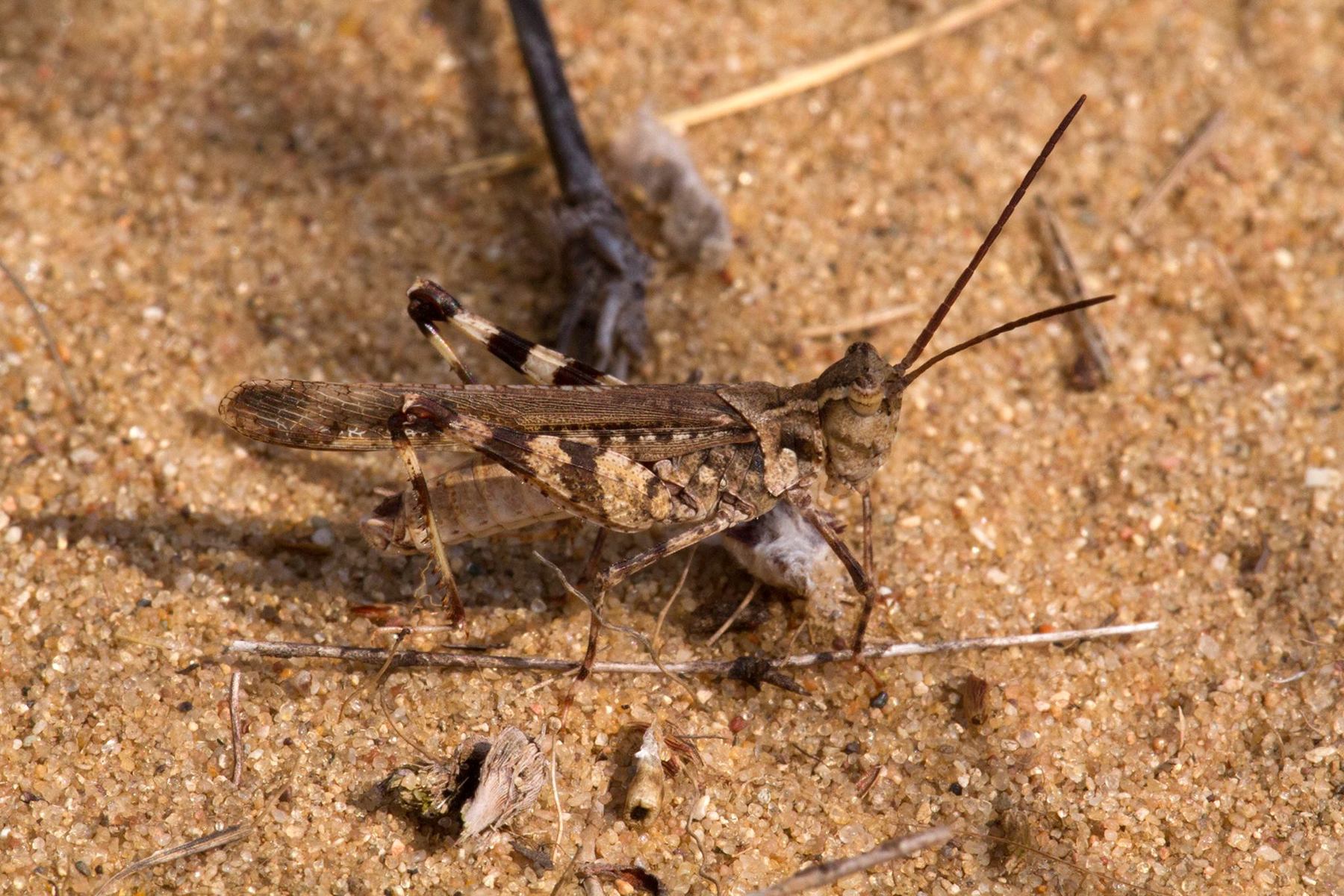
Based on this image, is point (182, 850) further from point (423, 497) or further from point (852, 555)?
point (852, 555)

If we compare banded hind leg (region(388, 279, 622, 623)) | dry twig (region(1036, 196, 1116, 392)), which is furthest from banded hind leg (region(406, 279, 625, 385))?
dry twig (region(1036, 196, 1116, 392))

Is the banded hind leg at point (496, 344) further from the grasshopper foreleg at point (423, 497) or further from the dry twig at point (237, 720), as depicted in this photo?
the dry twig at point (237, 720)

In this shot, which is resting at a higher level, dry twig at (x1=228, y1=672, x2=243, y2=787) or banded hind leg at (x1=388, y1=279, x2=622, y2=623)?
banded hind leg at (x1=388, y1=279, x2=622, y2=623)

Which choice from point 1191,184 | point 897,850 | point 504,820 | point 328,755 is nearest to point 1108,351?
point 1191,184

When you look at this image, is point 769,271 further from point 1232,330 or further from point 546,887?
point 546,887

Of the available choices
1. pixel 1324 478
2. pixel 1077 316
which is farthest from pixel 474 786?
pixel 1324 478

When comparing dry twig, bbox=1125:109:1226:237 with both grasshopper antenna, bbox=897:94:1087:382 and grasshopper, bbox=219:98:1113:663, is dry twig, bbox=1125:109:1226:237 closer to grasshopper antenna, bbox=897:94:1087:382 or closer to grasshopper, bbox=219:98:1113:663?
grasshopper, bbox=219:98:1113:663
